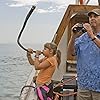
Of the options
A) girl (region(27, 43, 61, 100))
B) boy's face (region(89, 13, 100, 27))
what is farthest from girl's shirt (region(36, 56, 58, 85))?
boy's face (region(89, 13, 100, 27))

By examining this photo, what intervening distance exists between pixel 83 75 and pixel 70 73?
10.6 feet

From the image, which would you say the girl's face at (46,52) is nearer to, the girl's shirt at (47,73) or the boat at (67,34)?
the girl's shirt at (47,73)

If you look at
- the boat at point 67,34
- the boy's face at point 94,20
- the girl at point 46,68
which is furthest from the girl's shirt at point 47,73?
the boy's face at point 94,20

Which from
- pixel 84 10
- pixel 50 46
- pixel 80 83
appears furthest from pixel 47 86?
pixel 84 10

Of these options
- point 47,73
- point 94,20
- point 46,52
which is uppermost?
point 94,20

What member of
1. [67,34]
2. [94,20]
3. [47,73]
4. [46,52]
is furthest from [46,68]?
[67,34]

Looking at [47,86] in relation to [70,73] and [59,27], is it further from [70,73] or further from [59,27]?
[59,27]

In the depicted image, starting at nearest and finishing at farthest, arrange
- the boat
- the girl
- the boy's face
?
1. the boy's face
2. the girl
3. the boat

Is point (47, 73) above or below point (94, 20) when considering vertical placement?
below

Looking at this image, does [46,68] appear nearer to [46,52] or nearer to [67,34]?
[46,52]

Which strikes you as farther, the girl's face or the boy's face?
the girl's face

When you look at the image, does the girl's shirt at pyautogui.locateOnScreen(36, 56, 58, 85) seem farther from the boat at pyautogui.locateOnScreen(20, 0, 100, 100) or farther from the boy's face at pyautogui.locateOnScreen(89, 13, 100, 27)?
the boy's face at pyautogui.locateOnScreen(89, 13, 100, 27)

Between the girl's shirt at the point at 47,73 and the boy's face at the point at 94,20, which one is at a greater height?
the boy's face at the point at 94,20

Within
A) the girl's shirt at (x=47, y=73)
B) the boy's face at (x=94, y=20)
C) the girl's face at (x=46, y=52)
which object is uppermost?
the boy's face at (x=94, y=20)
